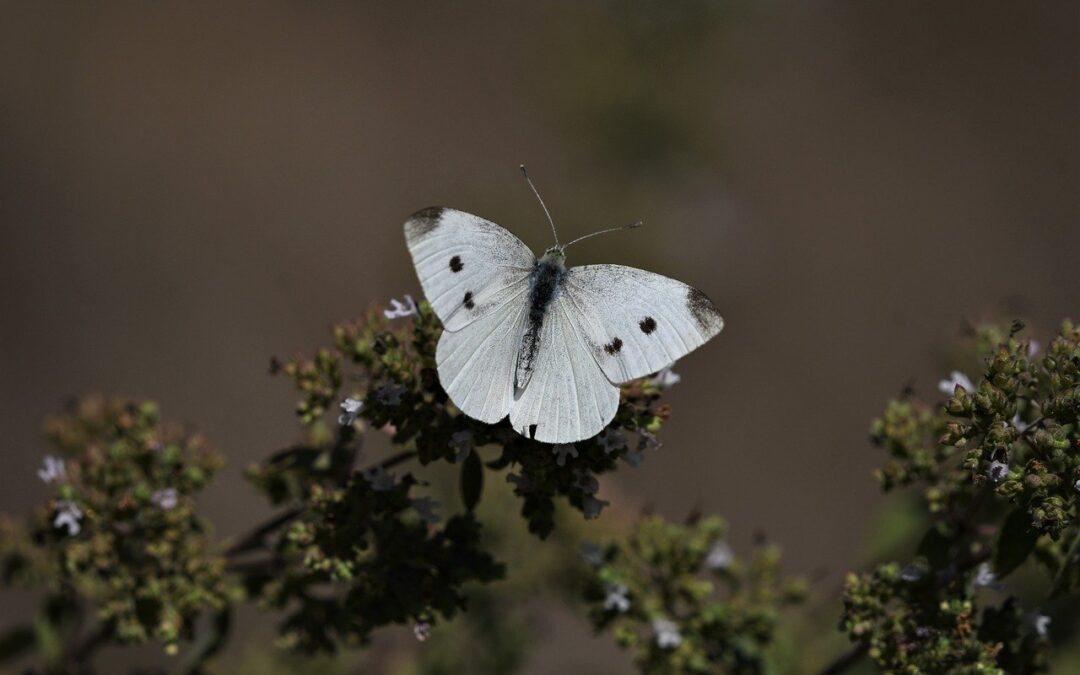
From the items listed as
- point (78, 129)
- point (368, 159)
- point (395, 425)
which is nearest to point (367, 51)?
point (368, 159)

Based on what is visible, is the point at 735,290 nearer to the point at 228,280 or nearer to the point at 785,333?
the point at 785,333

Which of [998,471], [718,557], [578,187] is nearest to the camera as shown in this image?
[998,471]

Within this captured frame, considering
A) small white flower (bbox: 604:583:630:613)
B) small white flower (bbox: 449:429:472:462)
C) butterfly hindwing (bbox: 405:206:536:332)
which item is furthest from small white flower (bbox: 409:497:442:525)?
small white flower (bbox: 604:583:630:613)

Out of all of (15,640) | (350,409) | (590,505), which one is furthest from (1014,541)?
(15,640)

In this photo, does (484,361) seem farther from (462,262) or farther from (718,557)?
(718,557)

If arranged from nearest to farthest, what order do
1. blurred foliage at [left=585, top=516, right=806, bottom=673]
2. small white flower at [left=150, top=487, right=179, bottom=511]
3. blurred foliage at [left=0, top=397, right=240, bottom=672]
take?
blurred foliage at [left=0, top=397, right=240, bottom=672] < small white flower at [left=150, top=487, right=179, bottom=511] < blurred foliage at [left=585, top=516, right=806, bottom=673]

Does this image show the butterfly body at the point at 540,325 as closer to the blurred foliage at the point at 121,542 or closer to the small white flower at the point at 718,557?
the blurred foliage at the point at 121,542

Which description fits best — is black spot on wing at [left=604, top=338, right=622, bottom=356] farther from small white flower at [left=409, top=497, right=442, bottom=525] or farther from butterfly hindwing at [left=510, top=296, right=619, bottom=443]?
small white flower at [left=409, top=497, right=442, bottom=525]
